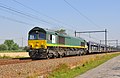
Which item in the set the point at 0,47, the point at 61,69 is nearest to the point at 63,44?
the point at 61,69

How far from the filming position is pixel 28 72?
53.5 feet

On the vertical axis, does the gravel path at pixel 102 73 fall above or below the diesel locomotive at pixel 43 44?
below

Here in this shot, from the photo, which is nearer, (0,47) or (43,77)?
(43,77)

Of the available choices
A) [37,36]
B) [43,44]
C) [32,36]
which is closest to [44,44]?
[43,44]

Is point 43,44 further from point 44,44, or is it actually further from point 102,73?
point 102,73

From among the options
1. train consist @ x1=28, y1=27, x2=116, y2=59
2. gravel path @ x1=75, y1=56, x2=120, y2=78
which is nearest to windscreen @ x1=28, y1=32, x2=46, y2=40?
train consist @ x1=28, y1=27, x2=116, y2=59

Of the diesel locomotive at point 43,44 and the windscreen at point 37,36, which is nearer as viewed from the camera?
the diesel locomotive at point 43,44

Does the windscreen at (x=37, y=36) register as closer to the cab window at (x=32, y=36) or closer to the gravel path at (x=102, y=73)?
the cab window at (x=32, y=36)

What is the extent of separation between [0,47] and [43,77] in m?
109

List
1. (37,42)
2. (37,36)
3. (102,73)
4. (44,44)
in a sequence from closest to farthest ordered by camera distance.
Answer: (102,73)
(44,44)
(37,42)
(37,36)

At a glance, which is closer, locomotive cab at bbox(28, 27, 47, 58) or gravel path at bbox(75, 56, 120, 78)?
gravel path at bbox(75, 56, 120, 78)

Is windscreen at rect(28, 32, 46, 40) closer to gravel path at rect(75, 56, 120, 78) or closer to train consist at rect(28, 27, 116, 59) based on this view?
train consist at rect(28, 27, 116, 59)

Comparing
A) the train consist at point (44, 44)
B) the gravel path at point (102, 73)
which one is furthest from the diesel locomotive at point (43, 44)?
the gravel path at point (102, 73)

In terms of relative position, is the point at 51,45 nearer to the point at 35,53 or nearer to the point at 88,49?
the point at 35,53
